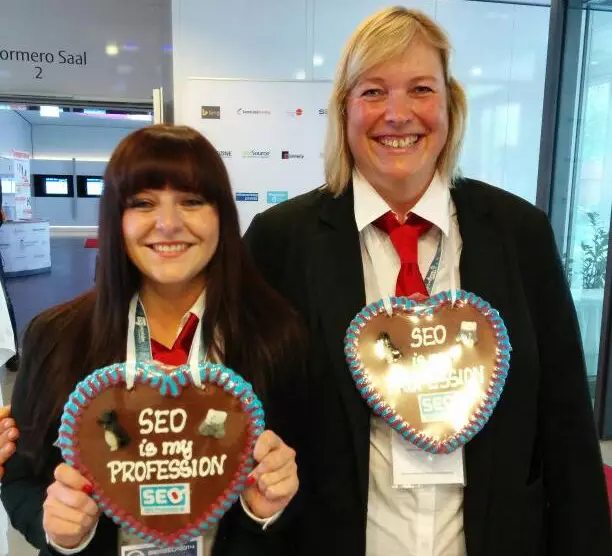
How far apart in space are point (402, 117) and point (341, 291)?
385 millimetres

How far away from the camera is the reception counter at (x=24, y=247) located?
10.1 meters

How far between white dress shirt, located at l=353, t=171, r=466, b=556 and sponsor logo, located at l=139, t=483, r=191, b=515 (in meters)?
0.40

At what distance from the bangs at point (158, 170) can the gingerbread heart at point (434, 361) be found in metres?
0.43

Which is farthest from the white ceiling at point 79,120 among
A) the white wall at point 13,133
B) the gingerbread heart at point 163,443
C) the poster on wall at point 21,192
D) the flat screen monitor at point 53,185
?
the gingerbread heart at point 163,443

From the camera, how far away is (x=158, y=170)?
1034 millimetres

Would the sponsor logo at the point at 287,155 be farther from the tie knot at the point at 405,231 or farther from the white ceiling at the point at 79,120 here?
the white ceiling at the point at 79,120

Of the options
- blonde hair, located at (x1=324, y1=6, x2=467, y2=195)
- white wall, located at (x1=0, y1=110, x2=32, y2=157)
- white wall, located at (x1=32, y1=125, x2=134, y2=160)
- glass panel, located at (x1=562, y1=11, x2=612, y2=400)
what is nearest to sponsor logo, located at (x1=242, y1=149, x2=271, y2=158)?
glass panel, located at (x1=562, y1=11, x2=612, y2=400)

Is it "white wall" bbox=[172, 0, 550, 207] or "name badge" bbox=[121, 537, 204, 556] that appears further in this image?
"white wall" bbox=[172, 0, 550, 207]

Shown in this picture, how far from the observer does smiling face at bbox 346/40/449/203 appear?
3.85 ft

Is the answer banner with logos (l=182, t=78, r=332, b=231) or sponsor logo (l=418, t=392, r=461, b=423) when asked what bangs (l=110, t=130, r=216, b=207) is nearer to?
sponsor logo (l=418, t=392, r=461, b=423)

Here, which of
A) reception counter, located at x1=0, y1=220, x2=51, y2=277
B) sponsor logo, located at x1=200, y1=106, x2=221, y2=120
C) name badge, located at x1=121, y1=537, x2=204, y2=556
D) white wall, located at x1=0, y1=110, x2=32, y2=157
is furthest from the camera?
white wall, located at x1=0, y1=110, x2=32, y2=157

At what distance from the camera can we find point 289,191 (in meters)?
4.63

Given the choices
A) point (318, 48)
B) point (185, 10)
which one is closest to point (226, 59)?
point (185, 10)

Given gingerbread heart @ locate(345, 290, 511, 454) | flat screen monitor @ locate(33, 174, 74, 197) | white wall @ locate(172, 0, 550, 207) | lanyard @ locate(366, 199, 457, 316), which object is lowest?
gingerbread heart @ locate(345, 290, 511, 454)
